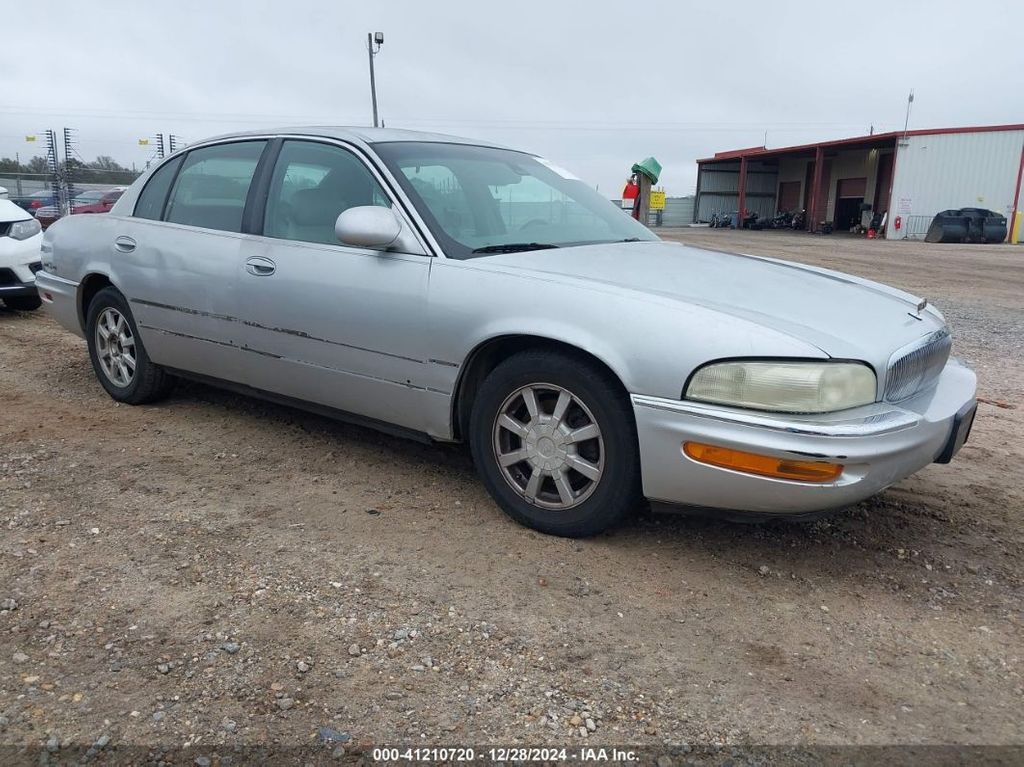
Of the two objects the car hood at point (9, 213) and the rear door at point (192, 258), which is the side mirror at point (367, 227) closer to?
the rear door at point (192, 258)

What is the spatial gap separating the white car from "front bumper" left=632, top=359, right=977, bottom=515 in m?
7.11

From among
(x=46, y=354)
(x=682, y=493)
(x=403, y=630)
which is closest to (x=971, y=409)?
(x=682, y=493)

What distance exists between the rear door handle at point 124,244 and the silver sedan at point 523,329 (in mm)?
18

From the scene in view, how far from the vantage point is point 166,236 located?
4.44 m

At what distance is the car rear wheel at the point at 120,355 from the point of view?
4.74 m

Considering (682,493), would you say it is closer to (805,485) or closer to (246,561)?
(805,485)

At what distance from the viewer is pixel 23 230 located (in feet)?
25.8

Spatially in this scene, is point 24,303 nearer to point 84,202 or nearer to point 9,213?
point 9,213

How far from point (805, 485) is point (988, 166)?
1331 inches

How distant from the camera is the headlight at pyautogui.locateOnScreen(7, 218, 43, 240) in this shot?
778 cm

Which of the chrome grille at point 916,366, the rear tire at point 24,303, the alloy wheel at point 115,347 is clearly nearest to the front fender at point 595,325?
the chrome grille at point 916,366

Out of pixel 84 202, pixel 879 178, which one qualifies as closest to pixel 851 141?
pixel 879 178

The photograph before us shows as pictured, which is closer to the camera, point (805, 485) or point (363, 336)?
point (805, 485)

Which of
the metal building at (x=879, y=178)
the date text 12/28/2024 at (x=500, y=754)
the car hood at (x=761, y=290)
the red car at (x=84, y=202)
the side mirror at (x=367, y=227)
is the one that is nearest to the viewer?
the date text 12/28/2024 at (x=500, y=754)
